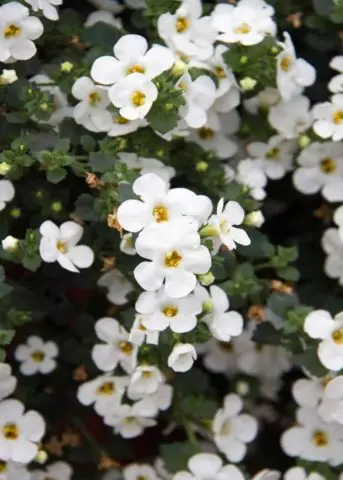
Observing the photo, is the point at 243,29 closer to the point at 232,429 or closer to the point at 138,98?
the point at 138,98

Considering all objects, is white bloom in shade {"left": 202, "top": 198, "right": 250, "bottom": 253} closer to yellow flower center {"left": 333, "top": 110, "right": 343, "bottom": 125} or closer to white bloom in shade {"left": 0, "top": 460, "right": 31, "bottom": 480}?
yellow flower center {"left": 333, "top": 110, "right": 343, "bottom": 125}

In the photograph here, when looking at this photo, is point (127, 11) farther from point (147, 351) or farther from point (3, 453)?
point (3, 453)

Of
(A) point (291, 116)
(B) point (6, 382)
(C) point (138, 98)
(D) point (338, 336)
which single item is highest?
(C) point (138, 98)

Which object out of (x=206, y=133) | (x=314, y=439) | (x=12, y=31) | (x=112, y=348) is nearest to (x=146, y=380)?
(x=112, y=348)

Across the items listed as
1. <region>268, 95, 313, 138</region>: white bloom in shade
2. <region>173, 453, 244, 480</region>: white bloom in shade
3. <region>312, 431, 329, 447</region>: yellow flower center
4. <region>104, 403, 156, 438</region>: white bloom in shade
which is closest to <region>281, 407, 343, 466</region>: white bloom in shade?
<region>312, 431, 329, 447</region>: yellow flower center

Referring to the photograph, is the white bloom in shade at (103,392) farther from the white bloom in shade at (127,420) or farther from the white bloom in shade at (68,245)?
the white bloom in shade at (68,245)

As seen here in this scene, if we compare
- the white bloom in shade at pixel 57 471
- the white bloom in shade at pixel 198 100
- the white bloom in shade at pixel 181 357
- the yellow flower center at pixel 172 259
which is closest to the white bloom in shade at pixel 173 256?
the yellow flower center at pixel 172 259

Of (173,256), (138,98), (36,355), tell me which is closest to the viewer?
(173,256)

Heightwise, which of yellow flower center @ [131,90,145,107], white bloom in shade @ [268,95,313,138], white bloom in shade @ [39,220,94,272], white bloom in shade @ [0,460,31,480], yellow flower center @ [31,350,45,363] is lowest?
white bloom in shade @ [0,460,31,480]
